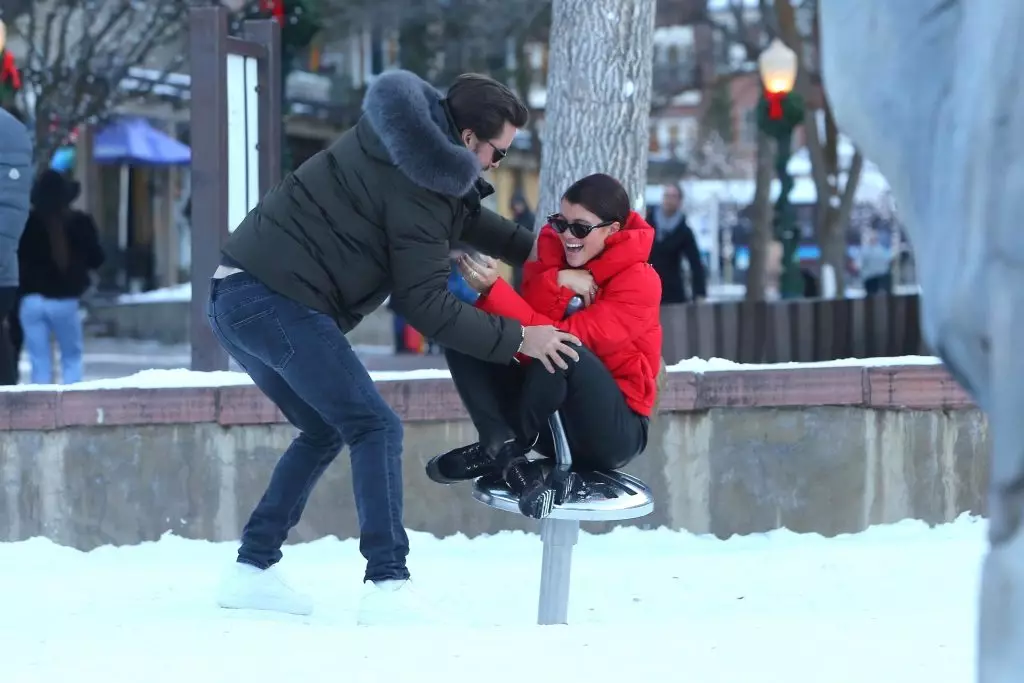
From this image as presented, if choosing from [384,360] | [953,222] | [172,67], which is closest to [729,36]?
[172,67]

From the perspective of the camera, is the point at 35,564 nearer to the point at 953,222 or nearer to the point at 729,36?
the point at 953,222

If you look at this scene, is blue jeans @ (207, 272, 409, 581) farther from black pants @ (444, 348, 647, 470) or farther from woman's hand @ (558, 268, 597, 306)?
woman's hand @ (558, 268, 597, 306)

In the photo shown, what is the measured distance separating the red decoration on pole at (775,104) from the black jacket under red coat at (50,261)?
29.5 feet

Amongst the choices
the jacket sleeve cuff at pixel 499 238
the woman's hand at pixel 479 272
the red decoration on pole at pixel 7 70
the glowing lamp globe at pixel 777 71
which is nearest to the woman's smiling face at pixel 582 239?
the woman's hand at pixel 479 272

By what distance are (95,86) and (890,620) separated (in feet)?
55.9

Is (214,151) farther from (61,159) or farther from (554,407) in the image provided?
(61,159)

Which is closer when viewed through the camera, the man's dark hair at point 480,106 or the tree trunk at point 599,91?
the man's dark hair at point 480,106

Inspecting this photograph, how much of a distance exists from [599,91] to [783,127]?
10134mm

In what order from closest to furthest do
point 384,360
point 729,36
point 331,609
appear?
1. point 331,609
2. point 384,360
3. point 729,36

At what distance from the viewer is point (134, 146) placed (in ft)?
77.8

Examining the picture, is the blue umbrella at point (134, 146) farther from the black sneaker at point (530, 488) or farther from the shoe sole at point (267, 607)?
the black sneaker at point (530, 488)

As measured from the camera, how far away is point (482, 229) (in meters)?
4.30

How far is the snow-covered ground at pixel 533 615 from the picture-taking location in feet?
11.4

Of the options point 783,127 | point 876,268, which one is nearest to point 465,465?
point 783,127
